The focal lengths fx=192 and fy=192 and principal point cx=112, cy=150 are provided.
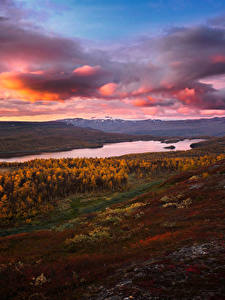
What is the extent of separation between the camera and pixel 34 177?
13588cm

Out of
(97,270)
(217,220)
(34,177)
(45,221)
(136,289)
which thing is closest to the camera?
(136,289)

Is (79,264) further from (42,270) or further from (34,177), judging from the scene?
(34,177)

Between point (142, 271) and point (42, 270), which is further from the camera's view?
point (42, 270)

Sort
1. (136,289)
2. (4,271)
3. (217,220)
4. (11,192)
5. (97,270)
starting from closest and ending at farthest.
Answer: (136,289) → (97,270) → (4,271) → (217,220) → (11,192)

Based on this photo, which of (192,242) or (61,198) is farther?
(61,198)

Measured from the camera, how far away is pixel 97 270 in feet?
53.8

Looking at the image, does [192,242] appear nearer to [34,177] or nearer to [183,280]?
[183,280]

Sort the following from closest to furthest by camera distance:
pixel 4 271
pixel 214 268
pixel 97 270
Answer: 1. pixel 214 268
2. pixel 97 270
3. pixel 4 271

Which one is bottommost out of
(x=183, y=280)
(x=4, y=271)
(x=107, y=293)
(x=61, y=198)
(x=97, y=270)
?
(x=61, y=198)

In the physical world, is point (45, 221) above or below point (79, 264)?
below

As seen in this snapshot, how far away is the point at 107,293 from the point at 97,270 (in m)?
4.76

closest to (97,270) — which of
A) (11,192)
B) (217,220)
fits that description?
(217,220)

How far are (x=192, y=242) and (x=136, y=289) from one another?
8.55 metres

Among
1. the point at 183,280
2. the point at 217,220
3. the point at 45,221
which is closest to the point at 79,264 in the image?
the point at 183,280
